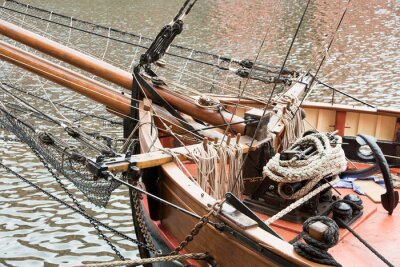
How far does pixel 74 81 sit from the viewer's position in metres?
7.23

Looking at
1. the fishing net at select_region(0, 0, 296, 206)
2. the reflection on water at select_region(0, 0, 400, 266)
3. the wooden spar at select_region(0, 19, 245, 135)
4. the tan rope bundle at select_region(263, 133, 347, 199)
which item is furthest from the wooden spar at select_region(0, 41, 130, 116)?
the tan rope bundle at select_region(263, 133, 347, 199)

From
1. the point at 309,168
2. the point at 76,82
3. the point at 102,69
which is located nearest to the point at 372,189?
the point at 309,168

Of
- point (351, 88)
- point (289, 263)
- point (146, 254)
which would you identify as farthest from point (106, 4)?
point (289, 263)

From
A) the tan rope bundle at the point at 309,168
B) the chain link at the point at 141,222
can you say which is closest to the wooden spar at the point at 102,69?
the tan rope bundle at the point at 309,168

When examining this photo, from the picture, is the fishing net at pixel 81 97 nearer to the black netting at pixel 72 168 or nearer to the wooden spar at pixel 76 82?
the black netting at pixel 72 168

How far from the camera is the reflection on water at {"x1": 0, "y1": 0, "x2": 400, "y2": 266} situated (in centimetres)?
834

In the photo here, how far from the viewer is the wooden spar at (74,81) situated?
7.17 meters

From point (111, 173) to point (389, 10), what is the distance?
99.3 feet

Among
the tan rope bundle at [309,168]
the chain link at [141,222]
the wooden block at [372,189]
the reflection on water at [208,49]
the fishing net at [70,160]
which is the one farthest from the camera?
the reflection on water at [208,49]

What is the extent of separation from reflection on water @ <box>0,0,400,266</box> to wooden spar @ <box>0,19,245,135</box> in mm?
1360

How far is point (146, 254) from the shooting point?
6.41 m

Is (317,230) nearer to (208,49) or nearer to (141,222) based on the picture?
(141,222)

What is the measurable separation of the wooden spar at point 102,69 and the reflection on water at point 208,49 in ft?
4.46

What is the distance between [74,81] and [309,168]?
385 centimetres
